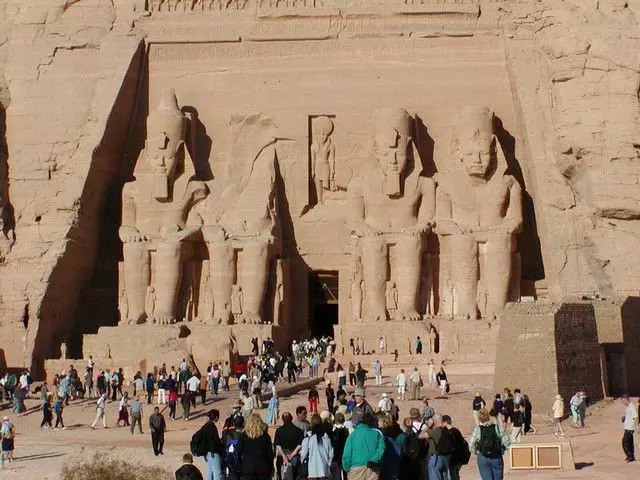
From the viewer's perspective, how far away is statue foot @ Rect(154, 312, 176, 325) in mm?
29719

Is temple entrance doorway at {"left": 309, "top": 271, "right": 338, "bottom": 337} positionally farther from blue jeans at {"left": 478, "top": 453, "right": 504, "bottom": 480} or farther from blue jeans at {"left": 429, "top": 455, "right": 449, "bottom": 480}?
blue jeans at {"left": 429, "top": 455, "right": 449, "bottom": 480}

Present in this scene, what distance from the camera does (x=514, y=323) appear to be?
2150cm

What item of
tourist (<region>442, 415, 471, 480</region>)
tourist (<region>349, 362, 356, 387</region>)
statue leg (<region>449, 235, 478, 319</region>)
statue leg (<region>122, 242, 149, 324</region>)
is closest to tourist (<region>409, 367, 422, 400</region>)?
tourist (<region>349, 362, 356, 387</region>)

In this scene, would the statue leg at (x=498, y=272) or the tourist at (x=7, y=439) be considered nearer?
the tourist at (x=7, y=439)

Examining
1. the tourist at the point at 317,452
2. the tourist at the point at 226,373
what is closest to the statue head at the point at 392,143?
the tourist at the point at 226,373

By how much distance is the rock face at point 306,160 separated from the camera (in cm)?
2911

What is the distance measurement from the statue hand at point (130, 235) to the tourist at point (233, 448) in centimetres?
1823

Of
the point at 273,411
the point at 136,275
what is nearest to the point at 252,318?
the point at 136,275

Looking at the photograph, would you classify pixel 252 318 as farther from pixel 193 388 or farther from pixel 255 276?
pixel 193 388

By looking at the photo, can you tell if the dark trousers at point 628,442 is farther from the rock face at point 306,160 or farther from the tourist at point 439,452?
the rock face at point 306,160

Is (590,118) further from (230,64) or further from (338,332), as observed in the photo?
(230,64)

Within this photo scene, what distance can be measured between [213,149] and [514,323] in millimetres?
13269

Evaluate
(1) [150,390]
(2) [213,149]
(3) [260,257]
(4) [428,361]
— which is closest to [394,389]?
(4) [428,361]

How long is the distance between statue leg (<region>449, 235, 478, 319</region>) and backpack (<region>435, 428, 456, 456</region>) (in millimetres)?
18285
